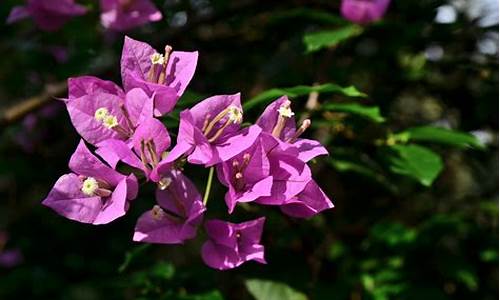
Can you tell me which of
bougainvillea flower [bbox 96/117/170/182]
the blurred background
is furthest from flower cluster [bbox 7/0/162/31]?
bougainvillea flower [bbox 96/117/170/182]

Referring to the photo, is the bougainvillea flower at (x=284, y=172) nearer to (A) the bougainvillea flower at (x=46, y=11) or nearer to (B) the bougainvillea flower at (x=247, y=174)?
(B) the bougainvillea flower at (x=247, y=174)

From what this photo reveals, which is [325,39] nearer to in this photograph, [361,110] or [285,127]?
[361,110]

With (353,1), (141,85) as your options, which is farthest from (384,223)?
(141,85)

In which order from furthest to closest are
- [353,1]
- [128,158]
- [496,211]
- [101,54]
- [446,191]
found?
[446,191], [101,54], [496,211], [353,1], [128,158]

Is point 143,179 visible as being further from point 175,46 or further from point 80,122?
point 175,46

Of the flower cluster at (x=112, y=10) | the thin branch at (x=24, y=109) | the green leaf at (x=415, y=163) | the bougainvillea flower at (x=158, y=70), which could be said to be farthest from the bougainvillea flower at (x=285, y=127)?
the thin branch at (x=24, y=109)

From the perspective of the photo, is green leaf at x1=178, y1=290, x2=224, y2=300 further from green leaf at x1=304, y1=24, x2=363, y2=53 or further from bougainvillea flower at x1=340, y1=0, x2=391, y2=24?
bougainvillea flower at x1=340, y1=0, x2=391, y2=24
